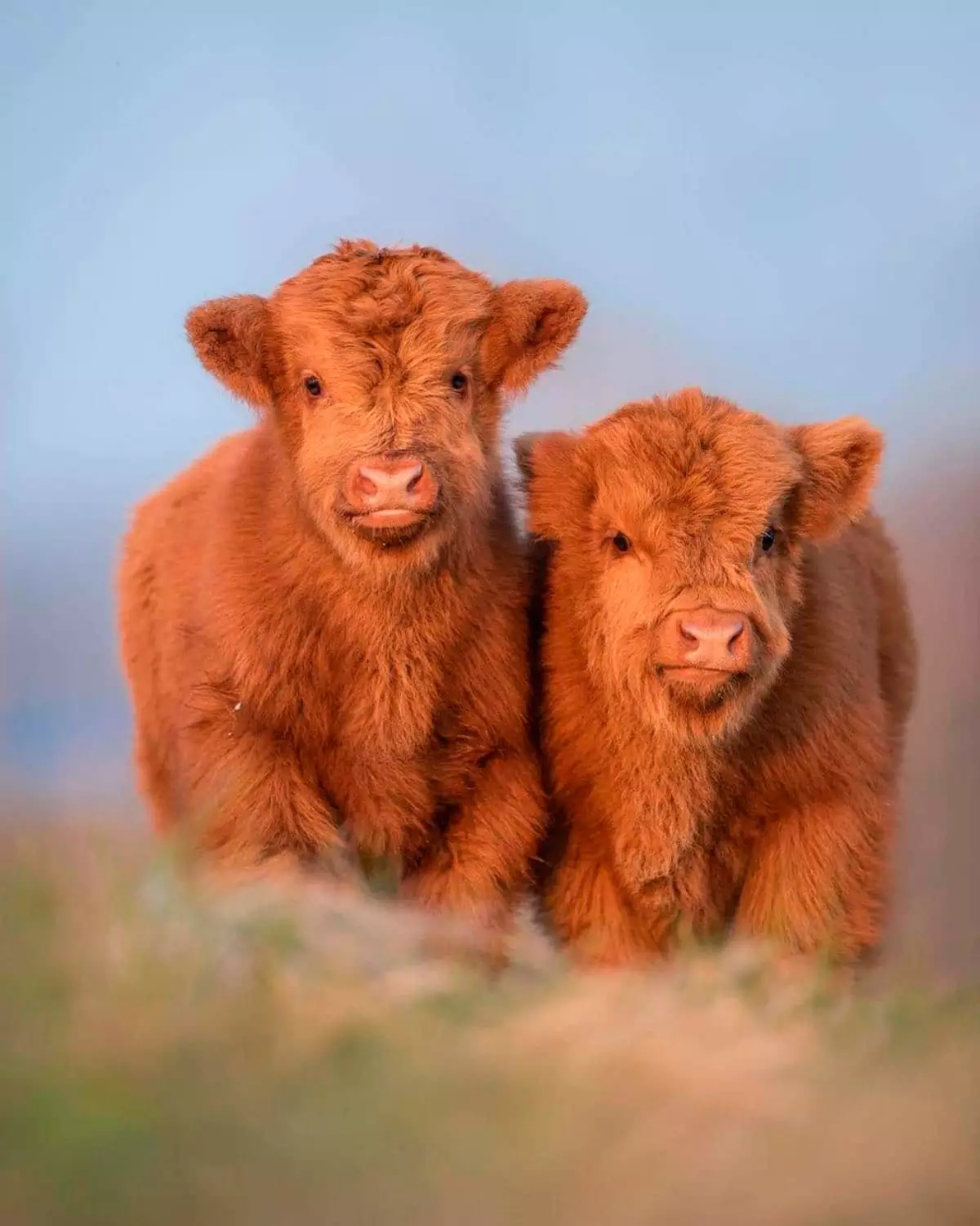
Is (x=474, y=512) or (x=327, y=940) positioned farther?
(x=474, y=512)

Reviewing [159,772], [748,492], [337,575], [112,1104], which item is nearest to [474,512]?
[337,575]

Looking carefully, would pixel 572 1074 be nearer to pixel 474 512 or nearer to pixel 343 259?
pixel 474 512

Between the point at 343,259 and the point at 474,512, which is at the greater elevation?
the point at 343,259

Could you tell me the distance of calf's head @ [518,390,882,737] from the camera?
2850 mm

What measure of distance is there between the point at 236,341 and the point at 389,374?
1.27 ft

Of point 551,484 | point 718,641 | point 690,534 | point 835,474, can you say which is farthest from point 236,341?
point 835,474

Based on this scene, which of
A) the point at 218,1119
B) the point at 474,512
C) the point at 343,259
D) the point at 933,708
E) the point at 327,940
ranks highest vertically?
the point at 343,259

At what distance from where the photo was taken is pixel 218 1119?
6.77 feet

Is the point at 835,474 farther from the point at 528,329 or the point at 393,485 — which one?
the point at 393,485

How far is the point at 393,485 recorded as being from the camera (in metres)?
2.76

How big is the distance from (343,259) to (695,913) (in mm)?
1616

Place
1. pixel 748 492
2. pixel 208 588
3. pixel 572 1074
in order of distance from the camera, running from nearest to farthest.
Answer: pixel 572 1074 < pixel 748 492 < pixel 208 588

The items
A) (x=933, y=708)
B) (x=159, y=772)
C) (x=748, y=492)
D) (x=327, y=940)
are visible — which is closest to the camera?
(x=327, y=940)

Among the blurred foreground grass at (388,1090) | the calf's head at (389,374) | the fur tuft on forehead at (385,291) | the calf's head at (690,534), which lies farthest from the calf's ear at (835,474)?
the blurred foreground grass at (388,1090)
